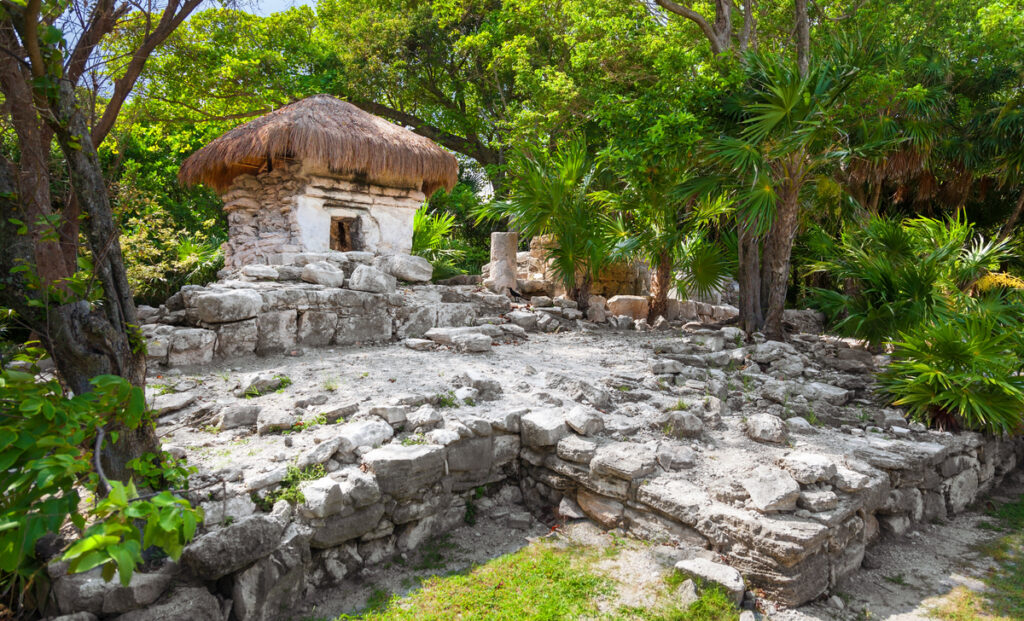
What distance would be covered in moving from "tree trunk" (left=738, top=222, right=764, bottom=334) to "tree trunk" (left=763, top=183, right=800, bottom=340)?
0.54ft

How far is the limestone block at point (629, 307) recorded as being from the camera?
9141 mm

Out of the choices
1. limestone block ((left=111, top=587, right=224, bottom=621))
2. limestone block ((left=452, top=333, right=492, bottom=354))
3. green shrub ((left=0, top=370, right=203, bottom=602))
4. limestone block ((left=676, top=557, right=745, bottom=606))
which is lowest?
limestone block ((left=676, top=557, right=745, bottom=606))

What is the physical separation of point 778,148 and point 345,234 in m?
6.15

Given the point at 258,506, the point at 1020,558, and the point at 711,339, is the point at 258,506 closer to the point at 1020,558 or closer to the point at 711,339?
the point at 1020,558

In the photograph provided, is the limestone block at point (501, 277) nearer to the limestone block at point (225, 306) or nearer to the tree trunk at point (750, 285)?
the tree trunk at point (750, 285)

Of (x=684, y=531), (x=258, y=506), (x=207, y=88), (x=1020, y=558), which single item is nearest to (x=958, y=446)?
(x=1020, y=558)

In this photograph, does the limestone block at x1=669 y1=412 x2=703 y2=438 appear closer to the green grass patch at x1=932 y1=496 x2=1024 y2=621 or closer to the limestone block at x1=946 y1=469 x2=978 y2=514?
the green grass patch at x1=932 y1=496 x2=1024 y2=621

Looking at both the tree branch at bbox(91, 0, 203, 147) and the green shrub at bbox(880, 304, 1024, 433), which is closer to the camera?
the tree branch at bbox(91, 0, 203, 147)

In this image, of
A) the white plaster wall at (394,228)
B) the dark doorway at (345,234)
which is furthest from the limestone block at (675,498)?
the dark doorway at (345,234)

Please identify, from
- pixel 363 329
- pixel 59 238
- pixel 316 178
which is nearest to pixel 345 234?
pixel 316 178

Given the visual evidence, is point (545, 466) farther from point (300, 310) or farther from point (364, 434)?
point (300, 310)

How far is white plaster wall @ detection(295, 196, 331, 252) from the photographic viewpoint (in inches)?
313

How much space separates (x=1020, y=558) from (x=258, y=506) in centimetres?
470

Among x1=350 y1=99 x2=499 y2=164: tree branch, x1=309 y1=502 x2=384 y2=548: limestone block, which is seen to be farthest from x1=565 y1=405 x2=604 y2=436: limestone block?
x1=350 y1=99 x2=499 y2=164: tree branch
